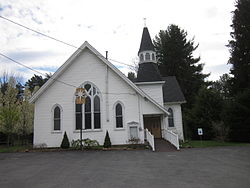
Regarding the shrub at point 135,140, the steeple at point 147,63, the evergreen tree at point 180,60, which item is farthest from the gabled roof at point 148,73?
the evergreen tree at point 180,60

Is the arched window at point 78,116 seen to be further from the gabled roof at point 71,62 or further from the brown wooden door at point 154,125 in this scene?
the brown wooden door at point 154,125

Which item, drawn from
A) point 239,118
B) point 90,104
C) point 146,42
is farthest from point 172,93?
point 90,104

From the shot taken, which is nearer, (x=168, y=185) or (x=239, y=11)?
(x=168, y=185)

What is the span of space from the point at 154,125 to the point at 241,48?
45.4ft

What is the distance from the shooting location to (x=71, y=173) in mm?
8203

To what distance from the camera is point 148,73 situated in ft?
73.7

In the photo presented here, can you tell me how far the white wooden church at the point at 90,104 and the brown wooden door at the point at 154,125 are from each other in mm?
2099

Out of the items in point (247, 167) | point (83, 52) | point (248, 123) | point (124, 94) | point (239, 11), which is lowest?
point (247, 167)

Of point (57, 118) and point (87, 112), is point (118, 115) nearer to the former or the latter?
point (87, 112)

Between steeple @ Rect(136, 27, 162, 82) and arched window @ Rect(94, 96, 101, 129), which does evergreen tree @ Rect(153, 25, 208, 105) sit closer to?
steeple @ Rect(136, 27, 162, 82)

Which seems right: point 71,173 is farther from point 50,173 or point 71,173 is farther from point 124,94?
point 124,94

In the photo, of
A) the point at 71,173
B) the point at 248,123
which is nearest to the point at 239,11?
the point at 248,123

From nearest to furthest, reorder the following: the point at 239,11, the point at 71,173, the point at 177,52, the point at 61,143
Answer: the point at 71,173, the point at 61,143, the point at 239,11, the point at 177,52

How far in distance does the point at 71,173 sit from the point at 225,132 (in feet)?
53.7
